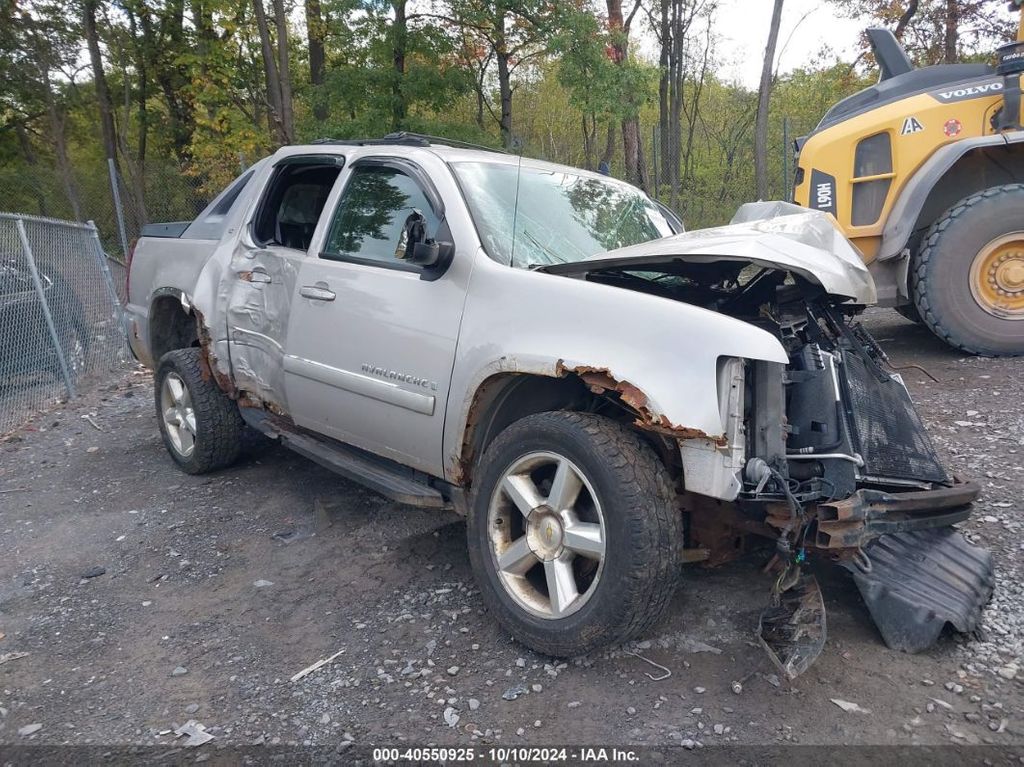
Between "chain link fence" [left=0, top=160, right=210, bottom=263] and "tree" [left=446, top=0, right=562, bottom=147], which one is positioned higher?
"tree" [left=446, top=0, right=562, bottom=147]

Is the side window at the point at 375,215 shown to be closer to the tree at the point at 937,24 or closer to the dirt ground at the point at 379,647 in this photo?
the dirt ground at the point at 379,647

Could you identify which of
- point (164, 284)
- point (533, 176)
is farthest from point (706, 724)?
point (164, 284)

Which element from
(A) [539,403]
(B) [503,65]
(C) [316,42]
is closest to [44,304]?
(A) [539,403]

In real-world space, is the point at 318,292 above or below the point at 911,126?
below

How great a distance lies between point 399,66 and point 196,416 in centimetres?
1196

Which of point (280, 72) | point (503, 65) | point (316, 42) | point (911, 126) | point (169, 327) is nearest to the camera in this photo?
point (169, 327)

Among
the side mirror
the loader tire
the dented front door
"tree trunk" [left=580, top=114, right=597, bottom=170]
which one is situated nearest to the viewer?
the side mirror

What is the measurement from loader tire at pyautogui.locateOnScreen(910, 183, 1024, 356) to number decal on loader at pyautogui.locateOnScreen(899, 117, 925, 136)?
2.37 ft

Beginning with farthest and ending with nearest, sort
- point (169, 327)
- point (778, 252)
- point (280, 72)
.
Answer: point (280, 72) < point (169, 327) < point (778, 252)

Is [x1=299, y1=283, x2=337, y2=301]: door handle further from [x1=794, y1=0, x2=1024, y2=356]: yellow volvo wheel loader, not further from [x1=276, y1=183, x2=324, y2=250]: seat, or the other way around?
[x1=794, y1=0, x2=1024, y2=356]: yellow volvo wheel loader

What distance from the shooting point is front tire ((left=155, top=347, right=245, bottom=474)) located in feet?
15.9

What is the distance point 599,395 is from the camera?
9.45ft

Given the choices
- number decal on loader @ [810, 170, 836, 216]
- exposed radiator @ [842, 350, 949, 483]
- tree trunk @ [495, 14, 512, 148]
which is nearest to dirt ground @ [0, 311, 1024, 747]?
exposed radiator @ [842, 350, 949, 483]

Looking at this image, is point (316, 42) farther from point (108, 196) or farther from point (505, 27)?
point (108, 196)
